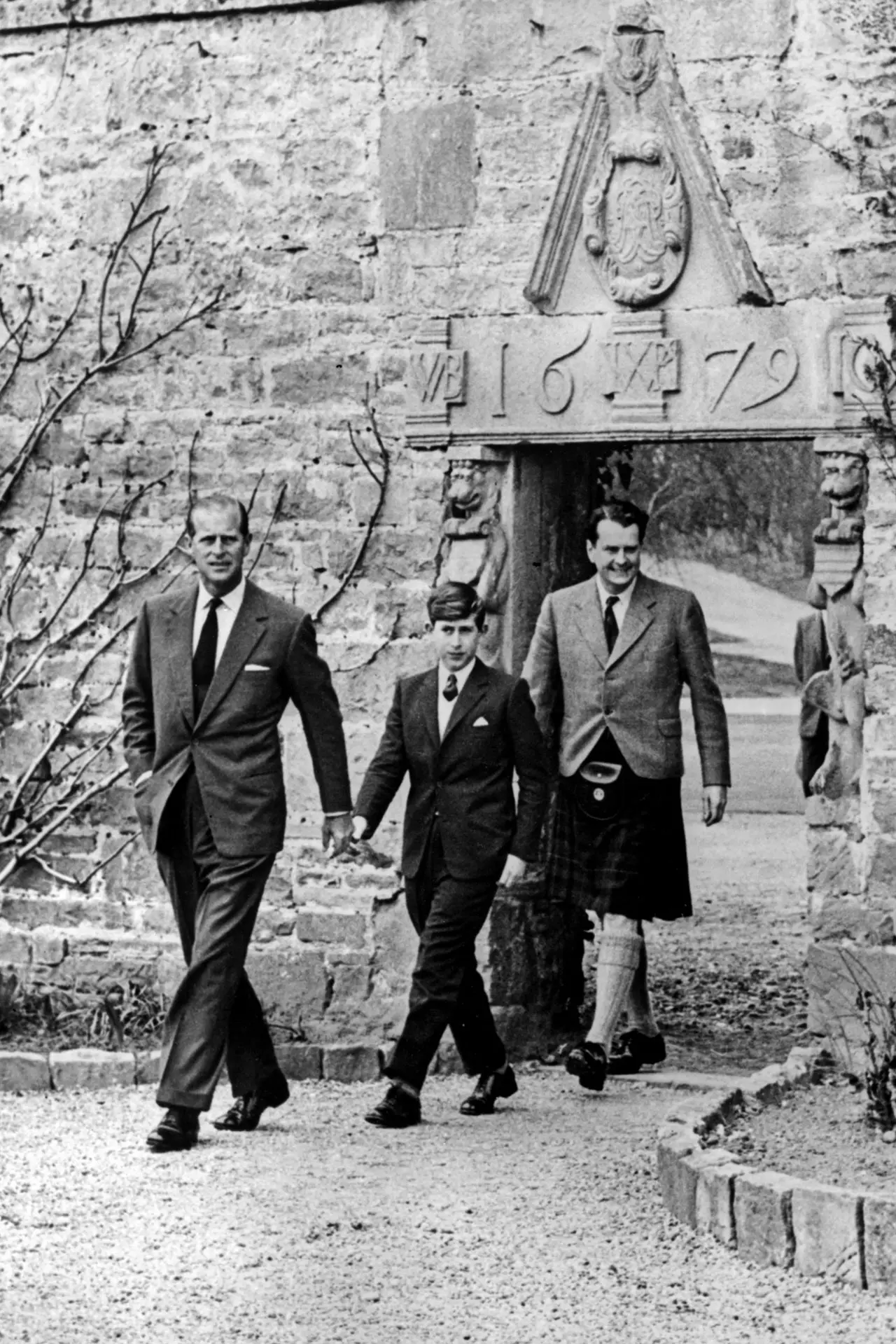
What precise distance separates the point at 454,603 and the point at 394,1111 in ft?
4.75

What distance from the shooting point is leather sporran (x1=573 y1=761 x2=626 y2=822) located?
7.66m

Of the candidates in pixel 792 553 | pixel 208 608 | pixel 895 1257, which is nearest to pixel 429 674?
pixel 208 608

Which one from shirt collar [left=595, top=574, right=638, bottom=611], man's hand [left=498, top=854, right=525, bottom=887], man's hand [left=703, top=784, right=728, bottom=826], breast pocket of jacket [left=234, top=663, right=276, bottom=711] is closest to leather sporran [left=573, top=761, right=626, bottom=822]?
man's hand [left=703, top=784, right=728, bottom=826]

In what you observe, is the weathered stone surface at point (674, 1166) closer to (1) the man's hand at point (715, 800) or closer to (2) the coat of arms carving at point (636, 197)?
(1) the man's hand at point (715, 800)

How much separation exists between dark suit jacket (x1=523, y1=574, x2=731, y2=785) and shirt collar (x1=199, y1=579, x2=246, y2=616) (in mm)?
1281

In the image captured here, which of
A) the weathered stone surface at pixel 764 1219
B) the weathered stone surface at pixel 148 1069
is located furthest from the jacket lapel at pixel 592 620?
the weathered stone surface at pixel 764 1219

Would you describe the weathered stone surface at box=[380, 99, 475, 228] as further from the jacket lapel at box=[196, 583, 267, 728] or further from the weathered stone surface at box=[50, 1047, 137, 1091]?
the weathered stone surface at box=[50, 1047, 137, 1091]

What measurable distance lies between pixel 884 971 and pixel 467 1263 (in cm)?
248

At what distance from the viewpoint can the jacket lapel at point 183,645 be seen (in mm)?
6766

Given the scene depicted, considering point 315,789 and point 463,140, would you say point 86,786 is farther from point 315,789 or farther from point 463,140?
point 463,140

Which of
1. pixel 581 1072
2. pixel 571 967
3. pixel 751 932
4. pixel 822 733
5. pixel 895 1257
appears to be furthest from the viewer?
pixel 751 932

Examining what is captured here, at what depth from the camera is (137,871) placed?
8.66 meters

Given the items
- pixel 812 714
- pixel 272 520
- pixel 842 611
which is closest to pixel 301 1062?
pixel 272 520

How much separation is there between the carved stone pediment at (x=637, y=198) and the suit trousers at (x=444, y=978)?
200cm
